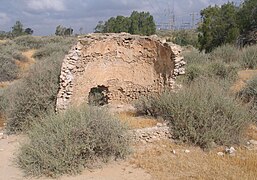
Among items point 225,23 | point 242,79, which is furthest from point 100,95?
point 225,23

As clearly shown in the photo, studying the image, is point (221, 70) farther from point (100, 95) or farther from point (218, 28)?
point (218, 28)

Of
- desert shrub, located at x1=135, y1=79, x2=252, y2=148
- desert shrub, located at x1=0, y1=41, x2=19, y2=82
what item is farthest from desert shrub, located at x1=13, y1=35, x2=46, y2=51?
desert shrub, located at x1=135, y1=79, x2=252, y2=148

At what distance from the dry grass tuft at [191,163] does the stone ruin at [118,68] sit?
2.82 m

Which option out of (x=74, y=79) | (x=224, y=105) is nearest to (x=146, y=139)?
(x=224, y=105)

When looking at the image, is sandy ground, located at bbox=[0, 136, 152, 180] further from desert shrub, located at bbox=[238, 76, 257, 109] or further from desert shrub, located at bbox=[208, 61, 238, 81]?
desert shrub, located at bbox=[208, 61, 238, 81]

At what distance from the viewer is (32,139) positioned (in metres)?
7.55

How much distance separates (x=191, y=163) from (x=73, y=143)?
2.50 metres

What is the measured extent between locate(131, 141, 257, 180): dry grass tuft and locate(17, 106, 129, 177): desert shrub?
680 millimetres

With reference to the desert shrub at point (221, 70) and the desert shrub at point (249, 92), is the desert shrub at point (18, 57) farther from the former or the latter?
the desert shrub at point (249, 92)

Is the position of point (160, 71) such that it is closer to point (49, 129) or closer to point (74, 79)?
point (74, 79)

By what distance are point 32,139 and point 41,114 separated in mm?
2871

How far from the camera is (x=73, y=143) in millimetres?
7070

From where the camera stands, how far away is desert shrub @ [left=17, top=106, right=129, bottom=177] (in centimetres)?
690

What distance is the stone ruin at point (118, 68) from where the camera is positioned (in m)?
10.3
